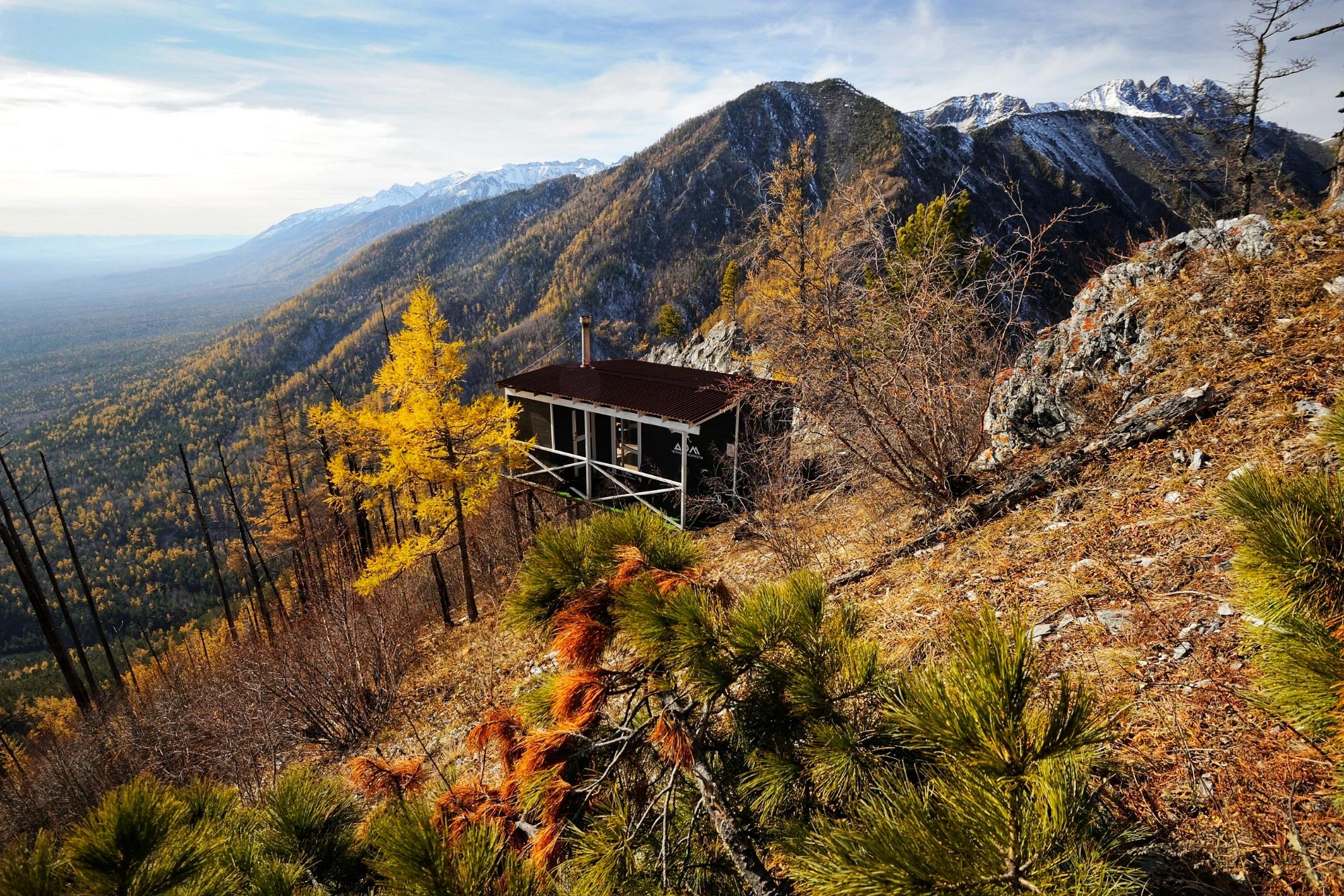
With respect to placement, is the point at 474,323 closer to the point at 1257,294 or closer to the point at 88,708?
the point at 88,708

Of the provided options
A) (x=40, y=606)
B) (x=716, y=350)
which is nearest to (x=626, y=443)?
(x=40, y=606)

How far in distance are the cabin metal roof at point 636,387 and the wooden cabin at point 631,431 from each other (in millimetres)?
38

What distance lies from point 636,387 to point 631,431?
4.68 feet

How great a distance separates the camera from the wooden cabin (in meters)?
15.7

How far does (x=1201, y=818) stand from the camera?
194 centimetres

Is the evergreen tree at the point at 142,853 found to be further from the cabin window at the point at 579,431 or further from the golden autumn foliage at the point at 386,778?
the cabin window at the point at 579,431

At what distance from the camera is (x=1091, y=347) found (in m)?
6.98

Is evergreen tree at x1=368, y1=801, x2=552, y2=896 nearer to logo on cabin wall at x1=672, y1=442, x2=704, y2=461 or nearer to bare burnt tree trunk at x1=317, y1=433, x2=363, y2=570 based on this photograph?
logo on cabin wall at x1=672, y1=442, x2=704, y2=461

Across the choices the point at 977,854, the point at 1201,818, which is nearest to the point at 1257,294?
the point at 1201,818

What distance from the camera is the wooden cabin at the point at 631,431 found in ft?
51.6

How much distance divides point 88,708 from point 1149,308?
2336 cm

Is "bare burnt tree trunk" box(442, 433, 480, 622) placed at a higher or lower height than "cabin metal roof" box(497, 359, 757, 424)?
lower

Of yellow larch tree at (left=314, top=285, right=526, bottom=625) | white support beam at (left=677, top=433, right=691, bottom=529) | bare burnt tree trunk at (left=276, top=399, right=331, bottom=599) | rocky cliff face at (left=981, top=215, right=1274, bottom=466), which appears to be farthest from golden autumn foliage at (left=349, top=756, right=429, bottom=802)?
bare burnt tree trunk at (left=276, top=399, right=331, bottom=599)

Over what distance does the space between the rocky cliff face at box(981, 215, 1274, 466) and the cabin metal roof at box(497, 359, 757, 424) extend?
744 cm
